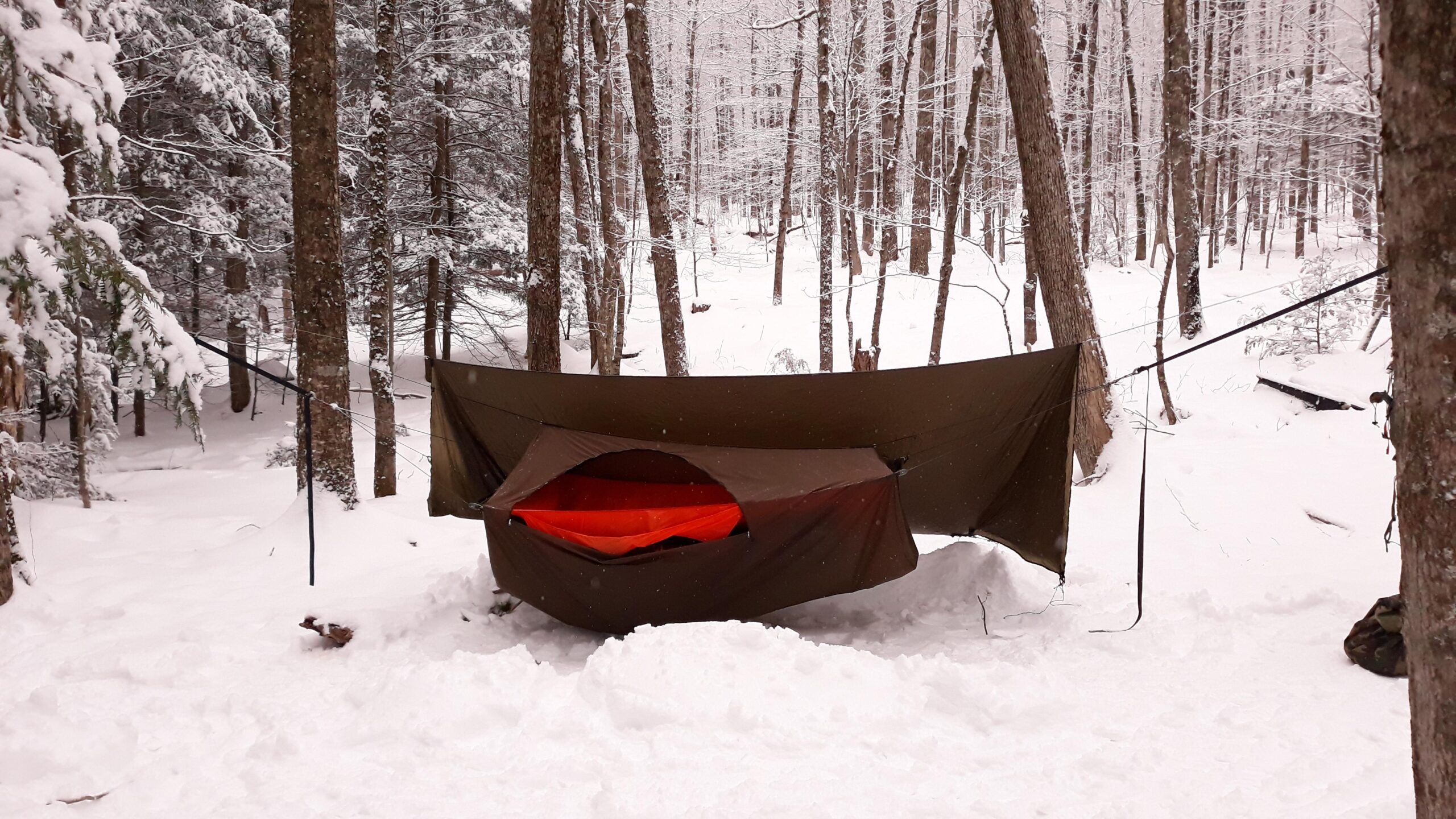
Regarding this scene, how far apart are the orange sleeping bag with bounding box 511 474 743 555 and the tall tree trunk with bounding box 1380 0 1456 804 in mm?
2463

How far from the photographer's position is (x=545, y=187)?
560 cm

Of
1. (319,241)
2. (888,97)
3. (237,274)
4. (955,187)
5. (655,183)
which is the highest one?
(888,97)

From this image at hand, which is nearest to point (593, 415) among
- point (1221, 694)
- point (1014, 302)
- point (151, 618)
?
point (151, 618)

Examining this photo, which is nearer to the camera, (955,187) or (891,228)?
(955,187)

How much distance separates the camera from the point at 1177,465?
5.61 m

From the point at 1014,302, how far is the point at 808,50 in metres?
5.73

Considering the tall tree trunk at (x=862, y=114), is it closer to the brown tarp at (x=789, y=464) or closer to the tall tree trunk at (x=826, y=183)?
the tall tree trunk at (x=826, y=183)

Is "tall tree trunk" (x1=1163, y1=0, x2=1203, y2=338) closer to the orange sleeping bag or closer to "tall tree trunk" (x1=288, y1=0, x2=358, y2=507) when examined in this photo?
the orange sleeping bag

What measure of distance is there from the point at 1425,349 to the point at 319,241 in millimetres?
5549

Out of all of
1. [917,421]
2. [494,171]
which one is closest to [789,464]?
[917,421]

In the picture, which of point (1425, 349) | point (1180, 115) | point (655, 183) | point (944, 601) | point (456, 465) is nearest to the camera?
point (1425, 349)

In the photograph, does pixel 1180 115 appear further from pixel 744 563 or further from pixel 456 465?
pixel 456 465

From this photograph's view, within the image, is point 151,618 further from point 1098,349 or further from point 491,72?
point 491,72

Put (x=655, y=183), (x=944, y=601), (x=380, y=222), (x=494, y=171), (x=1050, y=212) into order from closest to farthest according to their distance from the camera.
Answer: (x=944, y=601) < (x=1050, y=212) < (x=380, y=222) < (x=655, y=183) < (x=494, y=171)
